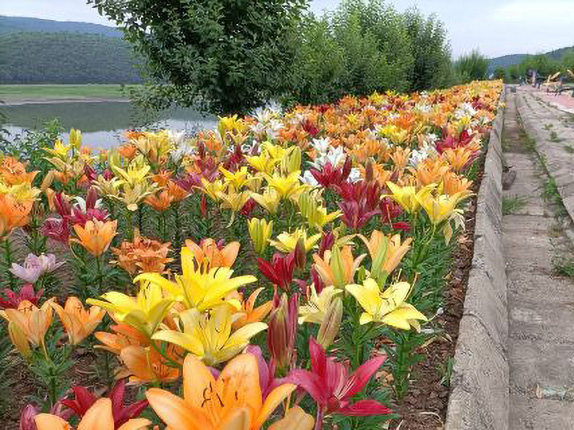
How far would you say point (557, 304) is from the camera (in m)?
3.56

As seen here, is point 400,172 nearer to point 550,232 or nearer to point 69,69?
point 550,232

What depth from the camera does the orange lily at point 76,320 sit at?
52.0 inches

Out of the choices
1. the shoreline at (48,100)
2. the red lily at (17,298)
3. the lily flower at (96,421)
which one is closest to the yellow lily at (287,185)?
the red lily at (17,298)

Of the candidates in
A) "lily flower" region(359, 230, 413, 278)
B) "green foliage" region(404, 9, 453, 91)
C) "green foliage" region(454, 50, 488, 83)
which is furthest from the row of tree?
"green foliage" region(454, 50, 488, 83)

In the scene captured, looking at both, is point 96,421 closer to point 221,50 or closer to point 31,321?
point 31,321

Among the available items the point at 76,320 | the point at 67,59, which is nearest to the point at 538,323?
the point at 76,320

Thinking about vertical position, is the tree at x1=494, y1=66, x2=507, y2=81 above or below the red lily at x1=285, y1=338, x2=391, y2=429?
above

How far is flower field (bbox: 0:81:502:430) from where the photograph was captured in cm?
95

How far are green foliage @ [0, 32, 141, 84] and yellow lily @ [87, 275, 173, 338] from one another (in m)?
8.76

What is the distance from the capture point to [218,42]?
23.1 ft

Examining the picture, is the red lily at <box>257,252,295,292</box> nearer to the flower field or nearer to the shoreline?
the flower field

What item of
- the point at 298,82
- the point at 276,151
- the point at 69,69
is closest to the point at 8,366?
the point at 276,151

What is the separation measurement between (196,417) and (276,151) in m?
1.98

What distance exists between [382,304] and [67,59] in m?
16.2
